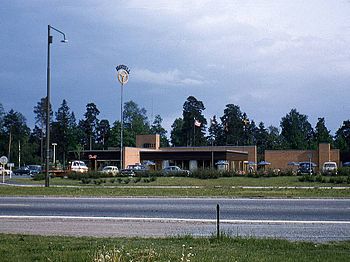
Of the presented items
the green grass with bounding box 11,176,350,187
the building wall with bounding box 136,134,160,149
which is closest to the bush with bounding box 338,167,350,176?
the green grass with bounding box 11,176,350,187

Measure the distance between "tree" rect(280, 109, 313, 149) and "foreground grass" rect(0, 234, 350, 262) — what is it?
Result: 12854 cm

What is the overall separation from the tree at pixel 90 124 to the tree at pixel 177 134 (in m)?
21.1

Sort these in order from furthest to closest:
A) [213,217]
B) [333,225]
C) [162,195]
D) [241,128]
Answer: [241,128] → [162,195] → [213,217] → [333,225]

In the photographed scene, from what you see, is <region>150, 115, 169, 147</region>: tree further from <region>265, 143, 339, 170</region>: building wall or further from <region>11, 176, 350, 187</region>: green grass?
<region>11, 176, 350, 187</region>: green grass

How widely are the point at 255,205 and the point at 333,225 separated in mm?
6949

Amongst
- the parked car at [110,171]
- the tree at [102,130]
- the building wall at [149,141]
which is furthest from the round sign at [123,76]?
the tree at [102,130]

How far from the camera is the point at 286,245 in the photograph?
38.5ft

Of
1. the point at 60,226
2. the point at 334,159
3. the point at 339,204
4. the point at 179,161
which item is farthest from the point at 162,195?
the point at 334,159

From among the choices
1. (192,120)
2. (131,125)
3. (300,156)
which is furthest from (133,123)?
(300,156)

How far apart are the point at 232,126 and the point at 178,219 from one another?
129m

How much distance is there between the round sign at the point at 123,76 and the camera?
66.4m

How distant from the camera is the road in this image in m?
15.0

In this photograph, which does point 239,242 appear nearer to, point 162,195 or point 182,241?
point 182,241

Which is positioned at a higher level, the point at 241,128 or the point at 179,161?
the point at 241,128
